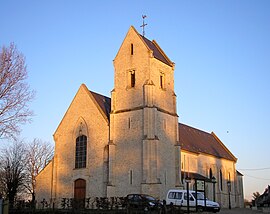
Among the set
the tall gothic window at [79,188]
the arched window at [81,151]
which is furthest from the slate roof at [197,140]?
the tall gothic window at [79,188]

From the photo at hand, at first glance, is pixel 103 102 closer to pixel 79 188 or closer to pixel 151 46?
pixel 151 46

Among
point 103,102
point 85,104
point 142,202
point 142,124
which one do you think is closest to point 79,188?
point 85,104

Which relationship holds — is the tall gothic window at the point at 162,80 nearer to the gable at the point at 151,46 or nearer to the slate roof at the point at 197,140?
the gable at the point at 151,46

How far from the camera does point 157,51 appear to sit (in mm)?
42656

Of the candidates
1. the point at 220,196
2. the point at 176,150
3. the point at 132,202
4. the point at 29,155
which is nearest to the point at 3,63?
the point at 132,202

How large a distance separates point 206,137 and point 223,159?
4929 mm

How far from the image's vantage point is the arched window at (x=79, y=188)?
131 feet

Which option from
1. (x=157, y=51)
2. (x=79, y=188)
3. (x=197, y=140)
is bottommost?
(x=79, y=188)

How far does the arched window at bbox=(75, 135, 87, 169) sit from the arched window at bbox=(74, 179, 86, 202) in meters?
1.58

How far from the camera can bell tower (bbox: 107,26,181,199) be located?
117 ft

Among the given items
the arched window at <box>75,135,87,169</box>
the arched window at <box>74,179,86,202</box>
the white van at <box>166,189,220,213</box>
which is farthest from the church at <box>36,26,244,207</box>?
the white van at <box>166,189,220,213</box>

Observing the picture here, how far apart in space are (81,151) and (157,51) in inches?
540

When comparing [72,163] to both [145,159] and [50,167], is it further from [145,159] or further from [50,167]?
[145,159]

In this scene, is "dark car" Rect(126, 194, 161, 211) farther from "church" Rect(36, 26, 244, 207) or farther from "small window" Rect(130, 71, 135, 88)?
"small window" Rect(130, 71, 135, 88)
